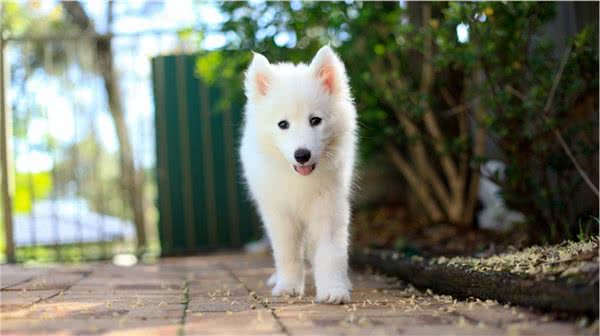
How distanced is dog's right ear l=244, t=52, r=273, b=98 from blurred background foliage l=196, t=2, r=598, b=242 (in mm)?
1533

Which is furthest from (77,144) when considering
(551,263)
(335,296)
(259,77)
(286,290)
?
(551,263)

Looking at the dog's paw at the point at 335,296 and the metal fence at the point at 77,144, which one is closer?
the dog's paw at the point at 335,296

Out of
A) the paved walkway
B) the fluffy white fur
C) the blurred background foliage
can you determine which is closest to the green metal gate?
the blurred background foliage

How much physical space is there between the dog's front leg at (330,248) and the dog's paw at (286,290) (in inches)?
10.0

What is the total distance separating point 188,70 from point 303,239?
16.7 feet

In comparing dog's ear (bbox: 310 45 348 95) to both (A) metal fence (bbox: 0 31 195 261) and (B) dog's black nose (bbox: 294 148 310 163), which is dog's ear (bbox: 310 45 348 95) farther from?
(A) metal fence (bbox: 0 31 195 261)

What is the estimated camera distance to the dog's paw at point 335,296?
146 inches

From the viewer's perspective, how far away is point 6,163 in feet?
24.4

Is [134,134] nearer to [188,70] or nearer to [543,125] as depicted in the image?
[188,70]

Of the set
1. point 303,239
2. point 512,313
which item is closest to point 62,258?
point 303,239

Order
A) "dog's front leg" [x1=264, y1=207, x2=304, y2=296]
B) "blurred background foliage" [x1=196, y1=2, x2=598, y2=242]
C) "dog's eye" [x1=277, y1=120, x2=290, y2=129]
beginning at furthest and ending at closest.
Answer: "blurred background foliage" [x1=196, y1=2, x2=598, y2=242] → "dog's front leg" [x1=264, y1=207, x2=304, y2=296] → "dog's eye" [x1=277, y1=120, x2=290, y2=129]

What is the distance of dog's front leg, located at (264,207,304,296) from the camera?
13.9 feet

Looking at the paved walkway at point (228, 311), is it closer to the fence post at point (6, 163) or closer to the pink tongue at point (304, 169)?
the pink tongue at point (304, 169)

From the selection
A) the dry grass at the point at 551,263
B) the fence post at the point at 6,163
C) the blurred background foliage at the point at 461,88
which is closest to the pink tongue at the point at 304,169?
the dry grass at the point at 551,263
